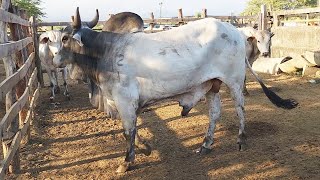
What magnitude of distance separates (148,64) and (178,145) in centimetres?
141

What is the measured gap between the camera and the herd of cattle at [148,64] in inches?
164

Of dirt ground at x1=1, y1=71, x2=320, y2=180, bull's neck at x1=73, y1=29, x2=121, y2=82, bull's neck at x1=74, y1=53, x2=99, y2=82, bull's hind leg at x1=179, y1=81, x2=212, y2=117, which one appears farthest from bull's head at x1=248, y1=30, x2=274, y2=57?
bull's neck at x1=74, y1=53, x2=99, y2=82

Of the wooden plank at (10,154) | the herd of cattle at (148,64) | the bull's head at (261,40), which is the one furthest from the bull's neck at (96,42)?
the bull's head at (261,40)

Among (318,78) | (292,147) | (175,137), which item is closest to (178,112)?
(175,137)

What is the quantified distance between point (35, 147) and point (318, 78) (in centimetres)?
755

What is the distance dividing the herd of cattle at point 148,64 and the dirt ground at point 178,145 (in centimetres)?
34

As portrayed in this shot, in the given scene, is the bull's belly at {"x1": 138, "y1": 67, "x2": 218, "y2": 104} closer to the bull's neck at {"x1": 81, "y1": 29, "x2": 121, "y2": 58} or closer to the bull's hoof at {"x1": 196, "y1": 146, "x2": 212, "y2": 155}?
the bull's neck at {"x1": 81, "y1": 29, "x2": 121, "y2": 58}

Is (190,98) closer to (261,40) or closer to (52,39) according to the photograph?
(52,39)

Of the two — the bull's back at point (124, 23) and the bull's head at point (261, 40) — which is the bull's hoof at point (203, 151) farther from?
the bull's head at point (261, 40)

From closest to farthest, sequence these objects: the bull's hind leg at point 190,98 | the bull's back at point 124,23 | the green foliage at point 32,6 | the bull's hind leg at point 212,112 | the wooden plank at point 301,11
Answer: the bull's hind leg at point 190,98 < the bull's hind leg at point 212,112 < the bull's back at point 124,23 < the wooden plank at point 301,11 < the green foliage at point 32,6

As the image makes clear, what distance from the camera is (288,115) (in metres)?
6.19

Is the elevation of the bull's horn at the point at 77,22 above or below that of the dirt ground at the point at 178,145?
above

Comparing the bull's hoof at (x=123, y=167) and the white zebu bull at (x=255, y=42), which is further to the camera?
the white zebu bull at (x=255, y=42)

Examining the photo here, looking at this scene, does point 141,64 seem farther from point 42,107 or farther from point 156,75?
point 42,107
